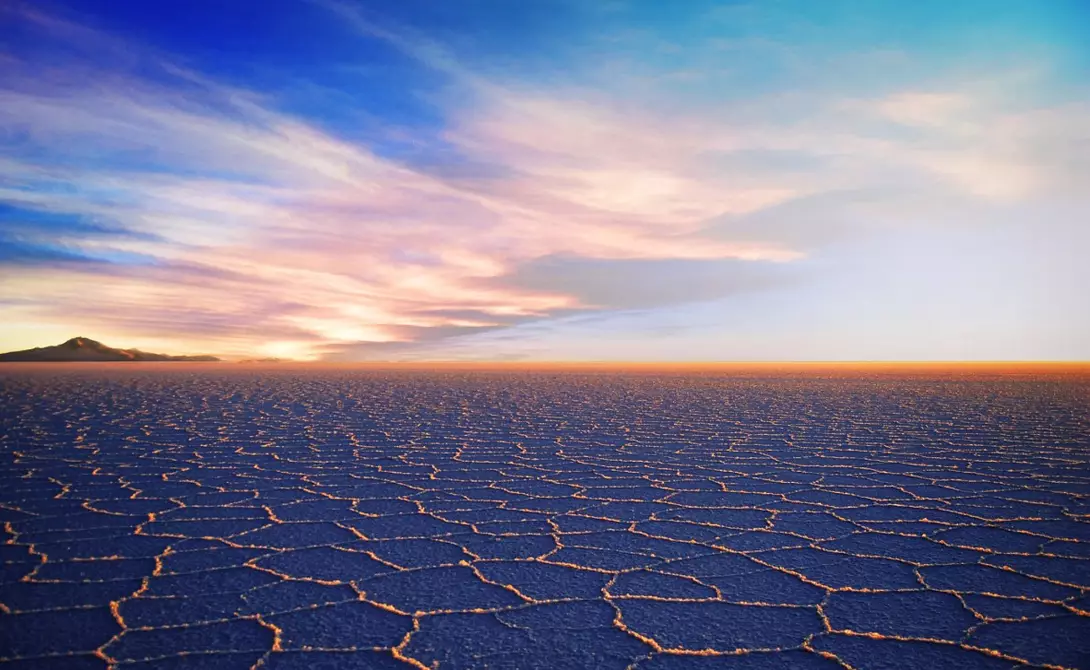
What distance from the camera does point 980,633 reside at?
1842 mm

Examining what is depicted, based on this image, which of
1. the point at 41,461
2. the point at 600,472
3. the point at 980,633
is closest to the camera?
the point at 980,633

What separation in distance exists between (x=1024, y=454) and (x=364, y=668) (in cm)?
475

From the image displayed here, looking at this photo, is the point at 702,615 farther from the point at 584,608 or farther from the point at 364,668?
the point at 364,668

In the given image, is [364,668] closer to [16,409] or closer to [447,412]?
[447,412]

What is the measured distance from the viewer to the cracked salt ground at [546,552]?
178cm

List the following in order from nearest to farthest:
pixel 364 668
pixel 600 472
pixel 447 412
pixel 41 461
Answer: pixel 364 668 → pixel 600 472 → pixel 41 461 → pixel 447 412

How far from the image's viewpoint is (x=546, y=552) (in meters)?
2.50

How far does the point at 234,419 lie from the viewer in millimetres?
6957

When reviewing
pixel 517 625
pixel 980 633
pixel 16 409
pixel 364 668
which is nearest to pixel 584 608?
pixel 517 625

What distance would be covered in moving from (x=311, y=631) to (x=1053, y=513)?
3.20 metres

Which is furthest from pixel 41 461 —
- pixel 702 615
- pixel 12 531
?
pixel 702 615

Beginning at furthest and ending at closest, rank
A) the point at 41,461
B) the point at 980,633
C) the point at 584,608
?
1. the point at 41,461
2. the point at 584,608
3. the point at 980,633

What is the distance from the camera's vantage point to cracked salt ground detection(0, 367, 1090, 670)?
1.78 m

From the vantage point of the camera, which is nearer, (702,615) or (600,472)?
(702,615)
